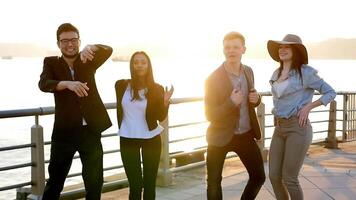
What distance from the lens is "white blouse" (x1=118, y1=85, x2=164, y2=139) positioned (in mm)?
4297

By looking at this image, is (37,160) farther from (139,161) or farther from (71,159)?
(139,161)

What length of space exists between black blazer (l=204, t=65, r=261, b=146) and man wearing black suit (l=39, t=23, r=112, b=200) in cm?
91

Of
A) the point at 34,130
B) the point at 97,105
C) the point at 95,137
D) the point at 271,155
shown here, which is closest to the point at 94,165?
the point at 95,137

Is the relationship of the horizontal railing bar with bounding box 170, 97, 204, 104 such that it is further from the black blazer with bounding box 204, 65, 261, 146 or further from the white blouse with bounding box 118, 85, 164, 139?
the black blazer with bounding box 204, 65, 261, 146

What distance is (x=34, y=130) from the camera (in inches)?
194

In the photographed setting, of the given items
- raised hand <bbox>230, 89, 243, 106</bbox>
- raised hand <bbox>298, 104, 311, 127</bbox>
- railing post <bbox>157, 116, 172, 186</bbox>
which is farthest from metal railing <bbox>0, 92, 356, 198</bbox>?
raised hand <bbox>298, 104, 311, 127</bbox>

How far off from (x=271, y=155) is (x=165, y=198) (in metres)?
1.99

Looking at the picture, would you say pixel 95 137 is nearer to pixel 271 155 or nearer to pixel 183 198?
pixel 271 155

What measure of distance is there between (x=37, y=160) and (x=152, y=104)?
149 centimetres

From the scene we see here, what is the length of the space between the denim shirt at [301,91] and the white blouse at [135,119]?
3.94 ft

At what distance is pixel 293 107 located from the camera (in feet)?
13.2

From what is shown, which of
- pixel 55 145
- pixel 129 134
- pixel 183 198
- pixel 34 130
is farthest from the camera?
pixel 183 198

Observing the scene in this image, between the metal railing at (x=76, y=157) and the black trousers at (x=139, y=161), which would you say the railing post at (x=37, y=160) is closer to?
the metal railing at (x=76, y=157)

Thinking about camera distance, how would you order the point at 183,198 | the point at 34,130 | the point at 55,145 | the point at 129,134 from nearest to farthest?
the point at 55,145, the point at 129,134, the point at 34,130, the point at 183,198
